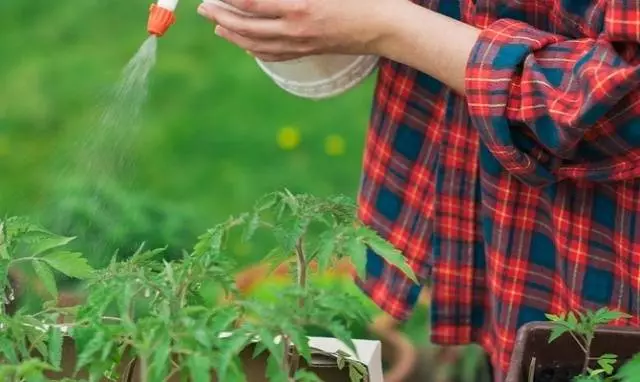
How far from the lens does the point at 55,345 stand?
1201mm

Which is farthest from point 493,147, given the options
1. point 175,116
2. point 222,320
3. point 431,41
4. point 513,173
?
point 175,116

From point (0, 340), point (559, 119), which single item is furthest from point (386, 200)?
point (0, 340)

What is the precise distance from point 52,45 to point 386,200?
2.39 m

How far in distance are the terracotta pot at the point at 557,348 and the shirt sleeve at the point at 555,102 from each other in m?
0.26

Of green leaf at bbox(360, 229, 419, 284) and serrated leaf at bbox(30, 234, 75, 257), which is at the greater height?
green leaf at bbox(360, 229, 419, 284)

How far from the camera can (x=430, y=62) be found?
155 centimetres

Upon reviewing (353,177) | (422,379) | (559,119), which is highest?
(559,119)

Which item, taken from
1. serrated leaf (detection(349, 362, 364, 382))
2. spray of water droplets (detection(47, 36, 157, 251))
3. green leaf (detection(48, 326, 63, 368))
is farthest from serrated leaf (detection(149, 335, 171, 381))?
spray of water droplets (detection(47, 36, 157, 251))

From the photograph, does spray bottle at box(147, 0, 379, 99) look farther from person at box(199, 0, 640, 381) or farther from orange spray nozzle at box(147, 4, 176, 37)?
orange spray nozzle at box(147, 4, 176, 37)

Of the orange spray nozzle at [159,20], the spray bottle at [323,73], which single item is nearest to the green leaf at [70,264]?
the orange spray nozzle at [159,20]

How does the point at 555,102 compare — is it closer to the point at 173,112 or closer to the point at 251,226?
the point at 251,226

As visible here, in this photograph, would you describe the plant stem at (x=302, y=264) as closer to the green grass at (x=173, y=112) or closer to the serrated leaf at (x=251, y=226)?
the serrated leaf at (x=251, y=226)

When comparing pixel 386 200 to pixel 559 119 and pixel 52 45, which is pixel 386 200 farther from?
pixel 52 45

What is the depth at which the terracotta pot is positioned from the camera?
127 cm
